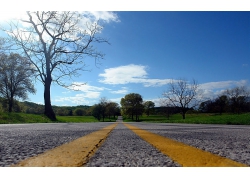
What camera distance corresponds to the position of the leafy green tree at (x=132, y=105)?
232ft

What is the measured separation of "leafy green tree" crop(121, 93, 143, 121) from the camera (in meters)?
70.8

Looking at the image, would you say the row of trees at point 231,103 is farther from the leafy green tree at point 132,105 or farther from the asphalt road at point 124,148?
the asphalt road at point 124,148

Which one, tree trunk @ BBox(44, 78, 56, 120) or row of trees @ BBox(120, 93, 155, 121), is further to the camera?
row of trees @ BBox(120, 93, 155, 121)

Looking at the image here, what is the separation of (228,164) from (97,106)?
74.3 meters

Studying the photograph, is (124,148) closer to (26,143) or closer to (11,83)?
(26,143)

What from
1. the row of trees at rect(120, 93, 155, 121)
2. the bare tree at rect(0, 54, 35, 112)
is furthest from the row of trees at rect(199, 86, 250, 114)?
the bare tree at rect(0, 54, 35, 112)

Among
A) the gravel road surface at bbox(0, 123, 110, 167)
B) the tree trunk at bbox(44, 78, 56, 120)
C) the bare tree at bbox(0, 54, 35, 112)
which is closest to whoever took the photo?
the gravel road surface at bbox(0, 123, 110, 167)

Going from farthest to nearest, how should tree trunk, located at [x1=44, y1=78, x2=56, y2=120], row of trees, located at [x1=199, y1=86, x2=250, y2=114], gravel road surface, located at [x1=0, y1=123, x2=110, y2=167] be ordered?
row of trees, located at [x1=199, y1=86, x2=250, y2=114], tree trunk, located at [x1=44, y1=78, x2=56, y2=120], gravel road surface, located at [x1=0, y1=123, x2=110, y2=167]

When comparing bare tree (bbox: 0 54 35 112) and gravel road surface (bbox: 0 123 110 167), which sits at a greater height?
bare tree (bbox: 0 54 35 112)

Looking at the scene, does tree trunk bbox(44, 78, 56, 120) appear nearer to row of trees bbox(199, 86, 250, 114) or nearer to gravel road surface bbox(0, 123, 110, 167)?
gravel road surface bbox(0, 123, 110, 167)

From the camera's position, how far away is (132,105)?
73.2 metres

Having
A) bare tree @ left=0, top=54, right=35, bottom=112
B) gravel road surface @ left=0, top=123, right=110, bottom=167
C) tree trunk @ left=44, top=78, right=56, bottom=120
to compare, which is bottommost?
gravel road surface @ left=0, top=123, right=110, bottom=167

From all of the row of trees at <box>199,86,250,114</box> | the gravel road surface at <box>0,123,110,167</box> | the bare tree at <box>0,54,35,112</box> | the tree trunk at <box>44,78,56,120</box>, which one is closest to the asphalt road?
the gravel road surface at <box>0,123,110,167</box>
